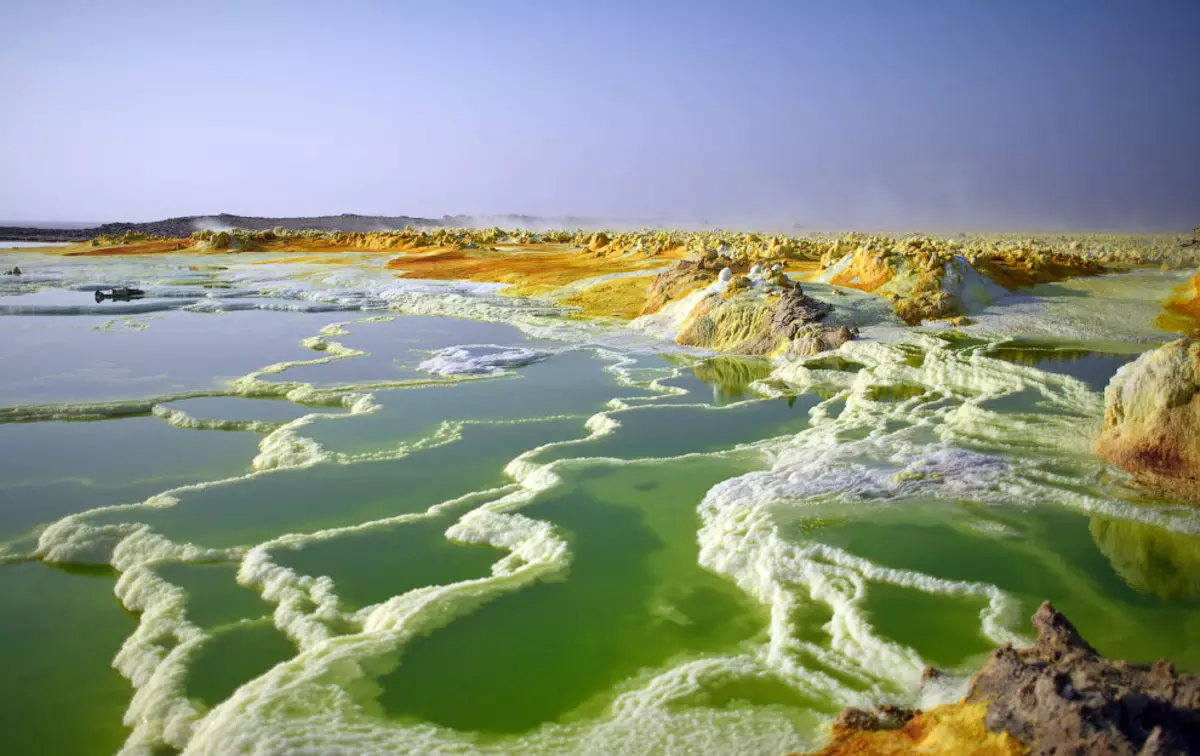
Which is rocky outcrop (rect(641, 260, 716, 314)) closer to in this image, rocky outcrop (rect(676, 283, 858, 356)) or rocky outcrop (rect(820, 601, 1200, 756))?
rocky outcrop (rect(676, 283, 858, 356))

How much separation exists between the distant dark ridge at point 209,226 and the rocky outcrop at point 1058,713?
259ft

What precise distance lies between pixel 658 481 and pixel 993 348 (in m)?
8.45

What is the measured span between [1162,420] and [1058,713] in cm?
459

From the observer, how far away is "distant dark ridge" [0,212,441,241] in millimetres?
73688

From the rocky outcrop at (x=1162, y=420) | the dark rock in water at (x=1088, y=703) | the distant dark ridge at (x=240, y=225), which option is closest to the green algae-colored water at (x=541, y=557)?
the rocky outcrop at (x=1162, y=420)

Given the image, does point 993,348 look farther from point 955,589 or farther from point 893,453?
point 955,589

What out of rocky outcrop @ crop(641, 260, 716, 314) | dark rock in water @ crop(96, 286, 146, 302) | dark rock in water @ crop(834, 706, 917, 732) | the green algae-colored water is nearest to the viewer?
dark rock in water @ crop(834, 706, 917, 732)

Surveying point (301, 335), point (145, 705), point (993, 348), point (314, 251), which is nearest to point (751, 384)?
point (993, 348)

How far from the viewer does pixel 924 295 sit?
15141mm

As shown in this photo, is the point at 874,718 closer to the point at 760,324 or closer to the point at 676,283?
the point at 760,324

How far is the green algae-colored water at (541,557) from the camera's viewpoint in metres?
3.42

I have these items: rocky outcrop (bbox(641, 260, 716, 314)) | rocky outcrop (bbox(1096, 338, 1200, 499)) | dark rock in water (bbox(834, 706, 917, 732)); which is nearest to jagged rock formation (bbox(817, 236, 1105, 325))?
rocky outcrop (bbox(641, 260, 716, 314))

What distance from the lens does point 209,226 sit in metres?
93.2

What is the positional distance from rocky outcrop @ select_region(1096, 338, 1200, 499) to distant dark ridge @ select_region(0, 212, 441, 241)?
7772cm
